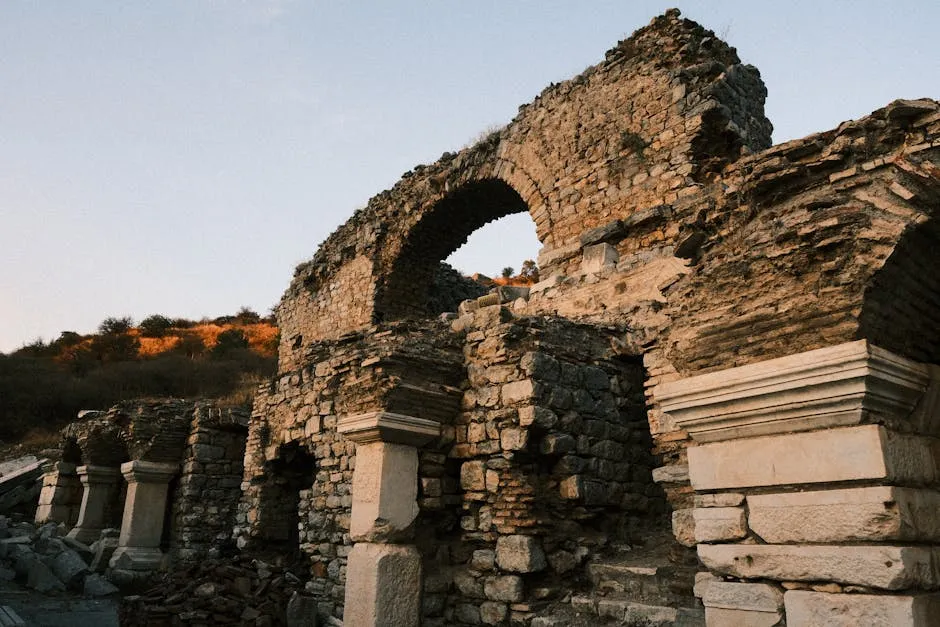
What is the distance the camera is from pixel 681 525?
15.1 feet

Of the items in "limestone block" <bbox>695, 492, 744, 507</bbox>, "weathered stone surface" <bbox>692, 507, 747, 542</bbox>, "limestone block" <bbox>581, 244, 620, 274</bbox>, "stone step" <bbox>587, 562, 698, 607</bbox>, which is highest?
"limestone block" <bbox>581, 244, 620, 274</bbox>

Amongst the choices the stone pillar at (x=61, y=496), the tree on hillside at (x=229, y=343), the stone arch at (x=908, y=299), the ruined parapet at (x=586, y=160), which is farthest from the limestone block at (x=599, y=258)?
the tree on hillside at (x=229, y=343)

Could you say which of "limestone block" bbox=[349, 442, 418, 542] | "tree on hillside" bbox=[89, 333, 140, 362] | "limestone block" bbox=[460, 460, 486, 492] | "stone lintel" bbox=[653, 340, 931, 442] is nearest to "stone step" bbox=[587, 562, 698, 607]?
"limestone block" bbox=[460, 460, 486, 492]

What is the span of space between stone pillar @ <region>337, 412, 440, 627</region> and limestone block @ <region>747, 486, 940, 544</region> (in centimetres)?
305

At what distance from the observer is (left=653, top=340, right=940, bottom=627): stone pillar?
7.79ft

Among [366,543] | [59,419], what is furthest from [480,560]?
[59,419]

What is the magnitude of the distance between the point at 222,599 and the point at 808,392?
5924 mm

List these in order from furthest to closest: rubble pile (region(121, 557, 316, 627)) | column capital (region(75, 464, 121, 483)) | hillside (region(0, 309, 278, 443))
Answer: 1. hillside (region(0, 309, 278, 443))
2. column capital (region(75, 464, 121, 483))
3. rubble pile (region(121, 557, 316, 627))

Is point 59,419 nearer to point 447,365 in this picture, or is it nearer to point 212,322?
point 212,322

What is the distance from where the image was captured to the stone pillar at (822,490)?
93.5 inches

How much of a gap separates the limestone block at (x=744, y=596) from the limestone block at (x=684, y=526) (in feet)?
5.83

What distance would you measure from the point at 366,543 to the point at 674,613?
7.74 feet

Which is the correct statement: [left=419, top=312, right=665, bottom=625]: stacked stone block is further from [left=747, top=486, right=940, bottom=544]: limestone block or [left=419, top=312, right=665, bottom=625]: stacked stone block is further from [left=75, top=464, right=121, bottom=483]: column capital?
[left=75, top=464, right=121, bottom=483]: column capital

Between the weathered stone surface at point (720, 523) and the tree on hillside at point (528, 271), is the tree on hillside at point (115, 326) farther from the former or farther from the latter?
the weathered stone surface at point (720, 523)
